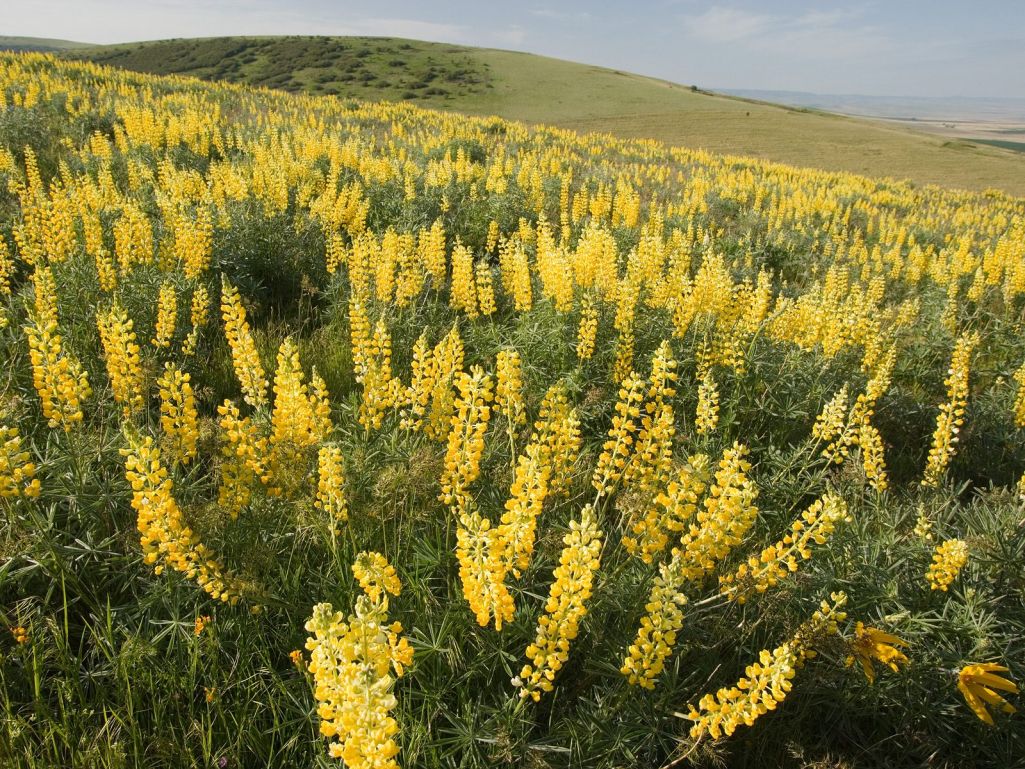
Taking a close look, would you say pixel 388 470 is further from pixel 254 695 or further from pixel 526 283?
pixel 526 283

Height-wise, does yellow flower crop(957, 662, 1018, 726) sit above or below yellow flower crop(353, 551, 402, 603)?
below

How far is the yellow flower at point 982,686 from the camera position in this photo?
2.02 meters

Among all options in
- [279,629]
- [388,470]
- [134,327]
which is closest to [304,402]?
[388,470]

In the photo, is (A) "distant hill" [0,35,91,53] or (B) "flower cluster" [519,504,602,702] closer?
(B) "flower cluster" [519,504,602,702]

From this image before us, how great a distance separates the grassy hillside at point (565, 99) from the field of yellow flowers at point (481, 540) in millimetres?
29889

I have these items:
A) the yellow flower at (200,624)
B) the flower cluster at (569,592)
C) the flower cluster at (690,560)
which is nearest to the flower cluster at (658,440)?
the flower cluster at (690,560)

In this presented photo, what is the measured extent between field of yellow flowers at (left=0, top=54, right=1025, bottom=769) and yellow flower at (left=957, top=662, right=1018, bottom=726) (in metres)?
0.03

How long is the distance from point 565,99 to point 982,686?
50189mm

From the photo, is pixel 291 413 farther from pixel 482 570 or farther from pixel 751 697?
pixel 751 697

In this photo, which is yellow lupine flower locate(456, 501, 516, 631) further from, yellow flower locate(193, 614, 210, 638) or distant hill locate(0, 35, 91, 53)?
distant hill locate(0, 35, 91, 53)

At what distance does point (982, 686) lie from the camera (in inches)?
83.1

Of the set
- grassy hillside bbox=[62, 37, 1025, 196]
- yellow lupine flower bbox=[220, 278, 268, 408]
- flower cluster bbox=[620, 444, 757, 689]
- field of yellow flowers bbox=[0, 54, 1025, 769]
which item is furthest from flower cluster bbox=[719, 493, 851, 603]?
grassy hillside bbox=[62, 37, 1025, 196]

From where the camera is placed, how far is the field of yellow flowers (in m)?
1.95

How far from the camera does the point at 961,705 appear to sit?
7.59 ft
